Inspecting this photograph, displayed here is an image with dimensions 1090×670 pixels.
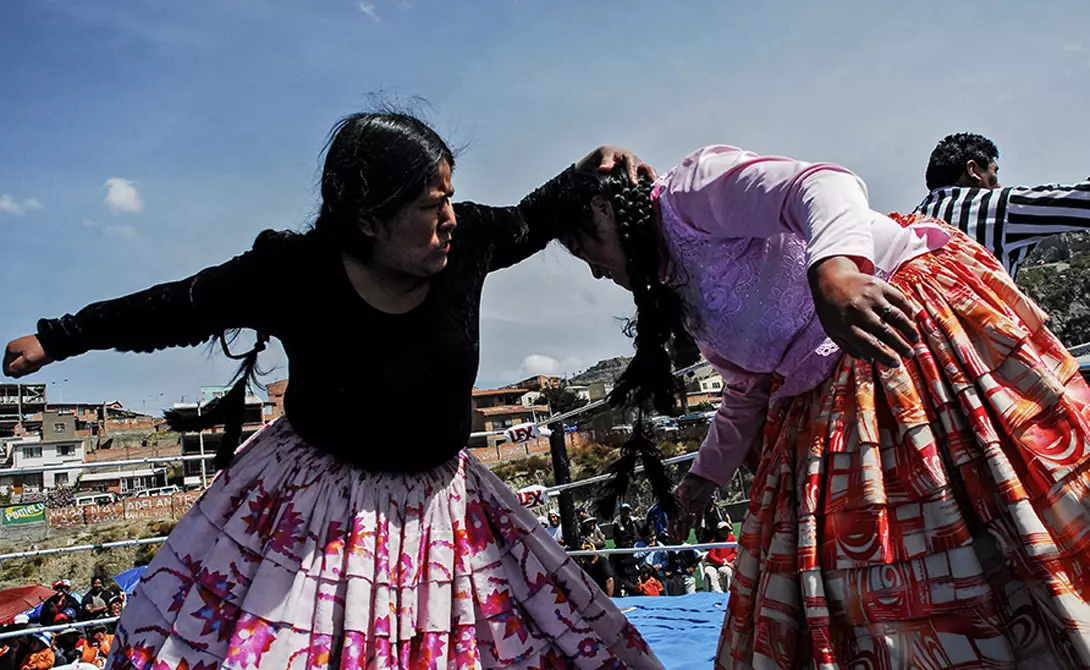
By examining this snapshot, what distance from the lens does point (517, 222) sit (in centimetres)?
169

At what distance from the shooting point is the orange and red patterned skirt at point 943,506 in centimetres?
98

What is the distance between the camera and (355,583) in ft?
4.47

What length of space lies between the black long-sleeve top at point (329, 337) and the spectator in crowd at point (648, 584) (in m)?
6.76

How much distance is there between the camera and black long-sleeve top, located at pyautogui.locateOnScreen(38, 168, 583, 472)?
1408 mm

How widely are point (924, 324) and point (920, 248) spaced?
0.63ft

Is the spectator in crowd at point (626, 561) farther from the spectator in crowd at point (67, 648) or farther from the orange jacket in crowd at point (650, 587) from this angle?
the spectator in crowd at point (67, 648)

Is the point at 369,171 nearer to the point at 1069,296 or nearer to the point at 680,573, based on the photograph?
the point at 680,573

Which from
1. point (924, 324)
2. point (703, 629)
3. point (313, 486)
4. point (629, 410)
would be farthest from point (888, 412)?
point (703, 629)

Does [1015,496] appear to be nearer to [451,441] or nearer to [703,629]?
[451,441]

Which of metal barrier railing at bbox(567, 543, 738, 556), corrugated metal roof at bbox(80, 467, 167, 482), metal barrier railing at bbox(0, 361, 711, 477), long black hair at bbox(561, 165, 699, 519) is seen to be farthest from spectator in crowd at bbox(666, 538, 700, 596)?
corrugated metal roof at bbox(80, 467, 167, 482)

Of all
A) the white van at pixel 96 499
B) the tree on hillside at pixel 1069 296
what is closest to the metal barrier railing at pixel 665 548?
the tree on hillside at pixel 1069 296

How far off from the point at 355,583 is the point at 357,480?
0.21 metres

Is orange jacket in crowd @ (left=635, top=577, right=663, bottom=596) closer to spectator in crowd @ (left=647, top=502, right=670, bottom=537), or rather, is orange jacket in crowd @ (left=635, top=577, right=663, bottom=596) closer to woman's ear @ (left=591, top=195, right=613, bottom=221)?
spectator in crowd @ (left=647, top=502, right=670, bottom=537)

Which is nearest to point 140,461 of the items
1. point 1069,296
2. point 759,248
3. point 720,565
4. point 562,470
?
point 562,470
